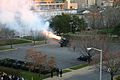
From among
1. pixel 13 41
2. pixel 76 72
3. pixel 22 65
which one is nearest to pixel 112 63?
pixel 76 72

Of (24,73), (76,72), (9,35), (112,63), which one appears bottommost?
(76,72)

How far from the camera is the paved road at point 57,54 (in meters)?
26.2

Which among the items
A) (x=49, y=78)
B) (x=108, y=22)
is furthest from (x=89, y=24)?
(x=49, y=78)

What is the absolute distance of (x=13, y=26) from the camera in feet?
30.1

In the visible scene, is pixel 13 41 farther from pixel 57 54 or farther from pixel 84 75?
pixel 84 75

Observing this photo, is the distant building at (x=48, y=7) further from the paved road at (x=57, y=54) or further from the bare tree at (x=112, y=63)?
the bare tree at (x=112, y=63)

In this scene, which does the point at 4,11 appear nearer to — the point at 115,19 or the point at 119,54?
the point at 119,54

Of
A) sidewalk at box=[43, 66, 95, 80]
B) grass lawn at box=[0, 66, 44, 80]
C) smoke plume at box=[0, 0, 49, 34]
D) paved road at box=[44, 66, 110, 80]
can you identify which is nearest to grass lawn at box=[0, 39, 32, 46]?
grass lawn at box=[0, 66, 44, 80]

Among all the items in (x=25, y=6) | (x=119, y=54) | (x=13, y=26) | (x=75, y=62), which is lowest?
(x=75, y=62)

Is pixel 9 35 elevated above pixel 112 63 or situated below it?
below

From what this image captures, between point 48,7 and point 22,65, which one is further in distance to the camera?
point 48,7

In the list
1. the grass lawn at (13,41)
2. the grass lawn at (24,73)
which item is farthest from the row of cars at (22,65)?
the grass lawn at (13,41)

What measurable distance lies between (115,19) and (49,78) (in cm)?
2734

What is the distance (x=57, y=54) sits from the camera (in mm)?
30578
